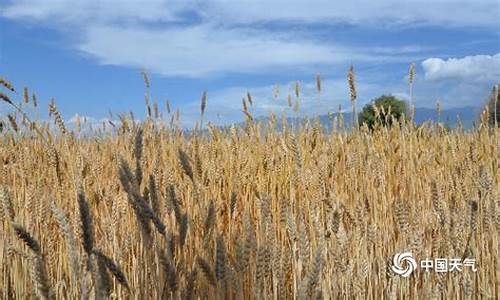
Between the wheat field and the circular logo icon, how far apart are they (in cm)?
2

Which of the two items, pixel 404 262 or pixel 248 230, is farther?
pixel 404 262

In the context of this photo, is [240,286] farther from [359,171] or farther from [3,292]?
[359,171]

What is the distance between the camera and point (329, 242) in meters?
1.36

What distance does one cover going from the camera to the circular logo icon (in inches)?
55.6

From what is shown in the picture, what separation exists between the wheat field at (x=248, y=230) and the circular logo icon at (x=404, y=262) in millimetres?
23

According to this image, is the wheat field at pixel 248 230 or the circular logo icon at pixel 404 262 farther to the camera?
the circular logo icon at pixel 404 262

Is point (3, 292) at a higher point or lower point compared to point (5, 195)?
lower

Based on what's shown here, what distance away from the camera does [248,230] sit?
0.98 metres

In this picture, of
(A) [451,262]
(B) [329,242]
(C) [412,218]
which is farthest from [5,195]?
(C) [412,218]

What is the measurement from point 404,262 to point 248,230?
0.65m

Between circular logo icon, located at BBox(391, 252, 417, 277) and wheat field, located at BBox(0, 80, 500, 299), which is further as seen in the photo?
circular logo icon, located at BBox(391, 252, 417, 277)

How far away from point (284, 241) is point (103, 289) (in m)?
0.87

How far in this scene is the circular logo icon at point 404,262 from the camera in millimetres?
1411

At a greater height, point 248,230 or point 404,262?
point 248,230
